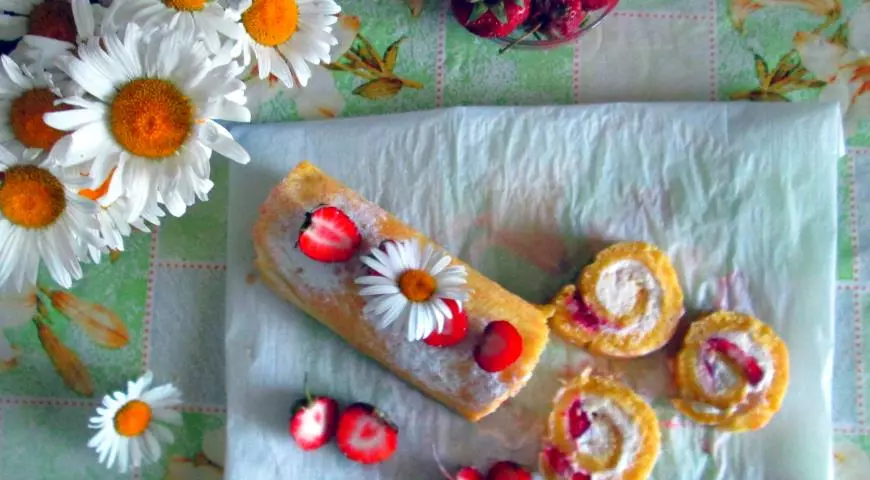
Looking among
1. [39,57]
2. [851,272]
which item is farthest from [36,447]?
→ [851,272]

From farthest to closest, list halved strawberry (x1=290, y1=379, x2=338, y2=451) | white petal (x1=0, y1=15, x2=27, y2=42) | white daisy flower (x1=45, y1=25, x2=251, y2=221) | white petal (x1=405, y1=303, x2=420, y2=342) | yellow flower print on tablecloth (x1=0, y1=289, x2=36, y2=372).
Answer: yellow flower print on tablecloth (x1=0, y1=289, x2=36, y2=372) → halved strawberry (x1=290, y1=379, x2=338, y2=451) → white petal (x1=405, y1=303, x2=420, y2=342) → white petal (x1=0, y1=15, x2=27, y2=42) → white daisy flower (x1=45, y1=25, x2=251, y2=221)

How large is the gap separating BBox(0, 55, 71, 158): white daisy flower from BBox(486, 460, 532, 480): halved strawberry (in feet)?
2.35

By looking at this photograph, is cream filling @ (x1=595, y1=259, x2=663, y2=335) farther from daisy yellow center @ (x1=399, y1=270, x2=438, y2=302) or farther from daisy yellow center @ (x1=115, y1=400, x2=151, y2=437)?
daisy yellow center @ (x1=115, y1=400, x2=151, y2=437)

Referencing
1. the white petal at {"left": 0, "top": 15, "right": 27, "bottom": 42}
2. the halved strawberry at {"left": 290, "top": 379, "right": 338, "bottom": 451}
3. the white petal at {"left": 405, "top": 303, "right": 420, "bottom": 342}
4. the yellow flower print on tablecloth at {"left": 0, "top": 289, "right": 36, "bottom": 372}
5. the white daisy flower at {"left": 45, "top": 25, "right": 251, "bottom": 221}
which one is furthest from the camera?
the yellow flower print on tablecloth at {"left": 0, "top": 289, "right": 36, "bottom": 372}

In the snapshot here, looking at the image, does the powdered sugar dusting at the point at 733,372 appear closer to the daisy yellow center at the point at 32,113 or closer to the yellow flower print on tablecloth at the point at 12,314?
the daisy yellow center at the point at 32,113

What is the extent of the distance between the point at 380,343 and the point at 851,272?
28.6 inches

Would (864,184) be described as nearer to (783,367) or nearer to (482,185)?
(783,367)

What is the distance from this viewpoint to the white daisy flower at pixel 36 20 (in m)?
0.86

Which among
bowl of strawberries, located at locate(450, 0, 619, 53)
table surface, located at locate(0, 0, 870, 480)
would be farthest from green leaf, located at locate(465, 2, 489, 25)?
table surface, located at locate(0, 0, 870, 480)

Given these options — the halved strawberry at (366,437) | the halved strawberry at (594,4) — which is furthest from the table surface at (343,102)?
the halved strawberry at (366,437)

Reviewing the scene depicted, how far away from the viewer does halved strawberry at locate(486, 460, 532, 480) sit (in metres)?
1.07

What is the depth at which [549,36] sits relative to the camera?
3.79ft

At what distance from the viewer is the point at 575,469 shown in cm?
107

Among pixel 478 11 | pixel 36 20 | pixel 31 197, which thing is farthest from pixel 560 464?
pixel 36 20
